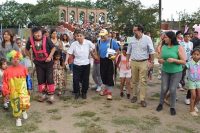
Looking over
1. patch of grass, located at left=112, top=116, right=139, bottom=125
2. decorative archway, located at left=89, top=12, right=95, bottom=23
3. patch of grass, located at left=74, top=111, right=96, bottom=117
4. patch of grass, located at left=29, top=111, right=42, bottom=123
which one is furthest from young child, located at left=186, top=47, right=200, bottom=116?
decorative archway, located at left=89, top=12, right=95, bottom=23

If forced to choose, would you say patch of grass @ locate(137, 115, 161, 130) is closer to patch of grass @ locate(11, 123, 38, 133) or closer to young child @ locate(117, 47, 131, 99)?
young child @ locate(117, 47, 131, 99)

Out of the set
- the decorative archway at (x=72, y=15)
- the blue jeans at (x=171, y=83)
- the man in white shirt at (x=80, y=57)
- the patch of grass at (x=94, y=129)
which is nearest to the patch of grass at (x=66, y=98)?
the man in white shirt at (x=80, y=57)

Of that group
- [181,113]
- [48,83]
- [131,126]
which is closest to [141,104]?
[181,113]

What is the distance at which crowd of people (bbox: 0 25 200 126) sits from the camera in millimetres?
6949

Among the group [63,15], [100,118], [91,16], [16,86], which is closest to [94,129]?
[100,118]

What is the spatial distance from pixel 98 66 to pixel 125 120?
2935 mm

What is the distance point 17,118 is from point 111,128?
177 centimetres

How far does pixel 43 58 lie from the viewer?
324 inches

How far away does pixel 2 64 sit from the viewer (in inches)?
324

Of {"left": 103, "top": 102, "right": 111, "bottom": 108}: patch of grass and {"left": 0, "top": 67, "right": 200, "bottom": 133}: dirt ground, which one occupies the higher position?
{"left": 103, "top": 102, "right": 111, "bottom": 108}: patch of grass

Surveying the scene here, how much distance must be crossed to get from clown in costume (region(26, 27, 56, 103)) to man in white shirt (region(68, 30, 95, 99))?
649 millimetres

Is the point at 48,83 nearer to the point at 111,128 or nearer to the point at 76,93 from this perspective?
the point at 76,93

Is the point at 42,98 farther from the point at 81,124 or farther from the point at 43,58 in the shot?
the point at 81,124

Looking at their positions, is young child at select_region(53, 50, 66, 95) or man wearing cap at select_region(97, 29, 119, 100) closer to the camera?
man wearing cap at select_region(97, 29, 119, 100)
